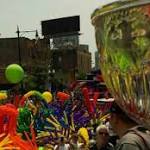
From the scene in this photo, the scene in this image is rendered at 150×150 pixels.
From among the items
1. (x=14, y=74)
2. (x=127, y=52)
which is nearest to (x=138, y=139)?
(x=127, y=52)

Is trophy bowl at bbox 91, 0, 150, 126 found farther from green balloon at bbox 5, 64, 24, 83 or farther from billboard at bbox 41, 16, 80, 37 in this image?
billboard at bbox 41, 16, 80, 37

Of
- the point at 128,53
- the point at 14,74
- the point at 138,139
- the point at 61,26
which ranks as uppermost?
the point at 61,26

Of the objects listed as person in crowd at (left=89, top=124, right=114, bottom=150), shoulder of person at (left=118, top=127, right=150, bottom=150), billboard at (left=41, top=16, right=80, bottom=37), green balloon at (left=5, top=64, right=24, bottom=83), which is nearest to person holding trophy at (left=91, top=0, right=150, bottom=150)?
shoulder of person at (left=118, top=127, right=150, bottom=150)

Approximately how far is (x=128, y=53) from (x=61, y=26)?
5842 centimetres

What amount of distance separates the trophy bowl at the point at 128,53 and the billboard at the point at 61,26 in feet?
183

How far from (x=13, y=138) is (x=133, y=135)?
2.08 metres

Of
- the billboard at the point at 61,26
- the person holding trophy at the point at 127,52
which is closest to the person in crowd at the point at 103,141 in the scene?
the person holding trophy at the point at 127,52

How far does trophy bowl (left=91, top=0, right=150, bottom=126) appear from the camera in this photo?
2.69ft

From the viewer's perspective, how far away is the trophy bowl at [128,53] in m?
0.82

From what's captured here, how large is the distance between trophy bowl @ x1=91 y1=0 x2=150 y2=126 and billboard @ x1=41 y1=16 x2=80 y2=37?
55.8m

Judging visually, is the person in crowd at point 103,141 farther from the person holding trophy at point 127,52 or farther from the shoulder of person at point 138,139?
the person holding trophy at point 127,52

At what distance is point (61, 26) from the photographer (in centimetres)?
5897

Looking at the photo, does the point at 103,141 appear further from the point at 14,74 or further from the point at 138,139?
the point at 14,74

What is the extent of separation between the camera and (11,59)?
51.1 metres
